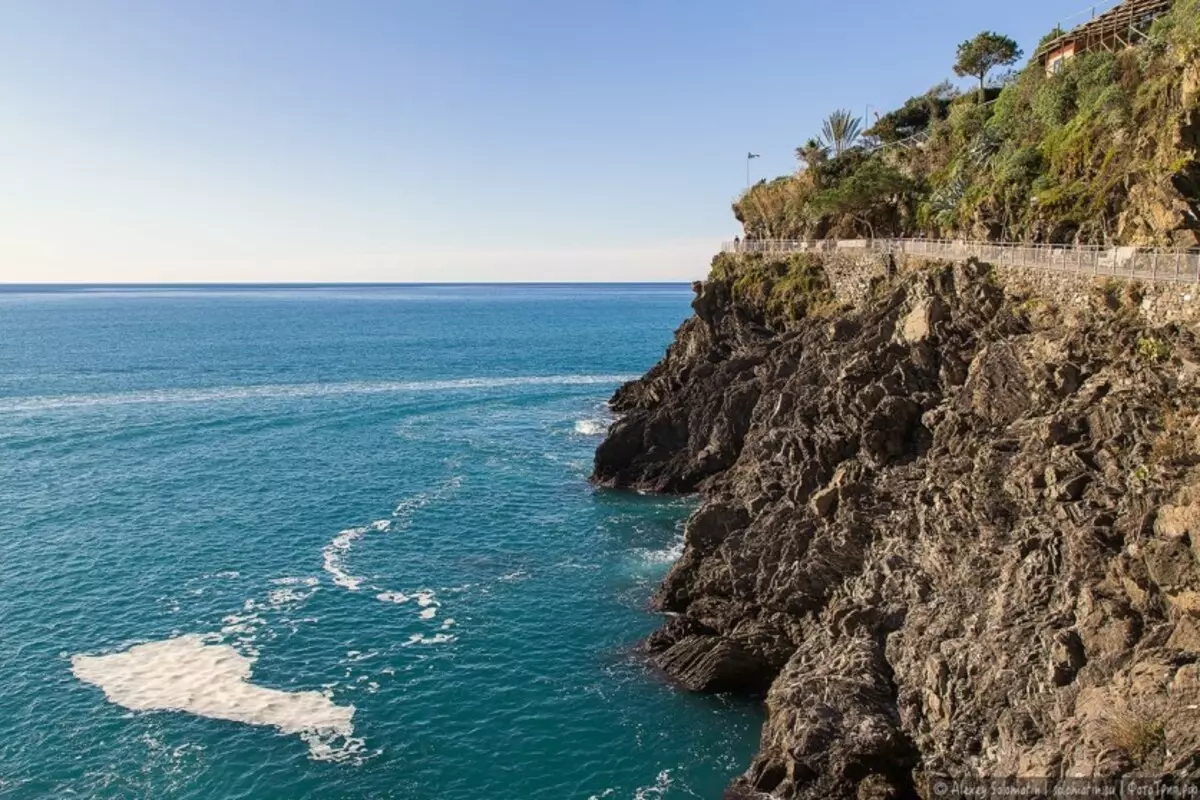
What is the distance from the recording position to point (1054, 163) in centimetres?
5356

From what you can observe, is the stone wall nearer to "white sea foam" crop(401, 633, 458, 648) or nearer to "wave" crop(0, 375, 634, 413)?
"white sea foam" crop(401, 633, 458, 648)

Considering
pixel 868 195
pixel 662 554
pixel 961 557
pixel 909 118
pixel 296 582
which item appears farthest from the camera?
pixel 909 118

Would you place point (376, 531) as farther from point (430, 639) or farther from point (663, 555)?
point (663, 555)

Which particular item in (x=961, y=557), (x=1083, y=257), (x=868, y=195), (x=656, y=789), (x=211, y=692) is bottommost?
(x=656, y=789)

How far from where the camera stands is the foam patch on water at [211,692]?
3475 centimetres

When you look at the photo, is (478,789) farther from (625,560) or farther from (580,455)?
(580,455)

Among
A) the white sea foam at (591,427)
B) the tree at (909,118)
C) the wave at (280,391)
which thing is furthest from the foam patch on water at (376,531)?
the tree at (909,118)

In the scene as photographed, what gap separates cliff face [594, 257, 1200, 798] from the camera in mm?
25219

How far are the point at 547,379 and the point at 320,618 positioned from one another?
77875mm

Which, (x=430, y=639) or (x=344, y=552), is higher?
(x=344, y=552)

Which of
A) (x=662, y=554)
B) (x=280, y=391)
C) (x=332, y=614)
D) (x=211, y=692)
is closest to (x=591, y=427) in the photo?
(x=662, y=554)

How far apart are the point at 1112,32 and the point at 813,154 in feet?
128

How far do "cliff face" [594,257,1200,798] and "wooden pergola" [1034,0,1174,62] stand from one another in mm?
28071

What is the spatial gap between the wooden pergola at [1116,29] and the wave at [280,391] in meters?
66.9
